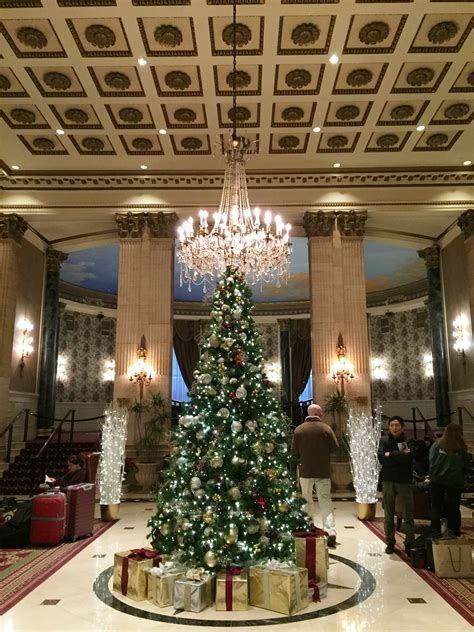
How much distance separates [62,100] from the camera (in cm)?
955

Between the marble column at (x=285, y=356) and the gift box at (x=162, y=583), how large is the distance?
16.1 meters

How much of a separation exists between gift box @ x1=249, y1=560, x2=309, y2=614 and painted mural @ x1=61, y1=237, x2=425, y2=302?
11514 millimetres

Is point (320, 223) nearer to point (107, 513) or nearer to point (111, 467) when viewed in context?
point (111, 467)

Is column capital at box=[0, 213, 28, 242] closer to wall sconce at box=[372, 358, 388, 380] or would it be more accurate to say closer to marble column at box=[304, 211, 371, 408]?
marble column at box=[304, 211, 371, 408]

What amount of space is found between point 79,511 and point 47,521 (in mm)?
421

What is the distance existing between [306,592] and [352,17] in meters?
7.49

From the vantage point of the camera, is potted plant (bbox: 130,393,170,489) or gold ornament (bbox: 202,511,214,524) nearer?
gold ornament (bbox: 202,511,214,524)

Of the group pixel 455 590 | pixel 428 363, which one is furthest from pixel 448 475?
pixel 428 363

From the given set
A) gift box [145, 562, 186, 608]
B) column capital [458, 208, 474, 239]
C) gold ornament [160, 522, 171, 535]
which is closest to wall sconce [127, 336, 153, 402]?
gold ornament [160, 522, 171, 535]

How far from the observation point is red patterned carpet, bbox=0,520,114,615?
4426 mm

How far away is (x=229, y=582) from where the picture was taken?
13.0ft

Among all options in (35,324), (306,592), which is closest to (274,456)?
(306,592)

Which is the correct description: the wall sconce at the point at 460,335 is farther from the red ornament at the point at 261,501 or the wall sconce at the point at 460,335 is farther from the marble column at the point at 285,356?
the red ornament at the point at 261,501

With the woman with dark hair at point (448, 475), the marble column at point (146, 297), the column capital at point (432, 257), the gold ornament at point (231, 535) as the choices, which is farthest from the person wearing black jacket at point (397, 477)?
the column capital at point (432, 257)
